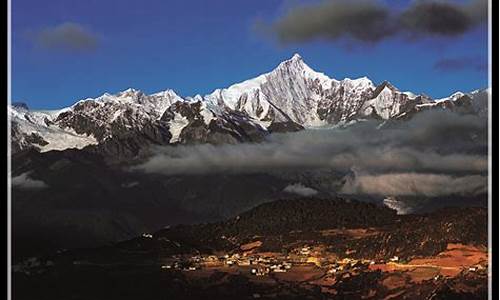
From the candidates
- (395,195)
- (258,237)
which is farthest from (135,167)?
(395,195)

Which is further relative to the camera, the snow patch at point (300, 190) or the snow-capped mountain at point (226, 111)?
the snow patch at point (300, 190)

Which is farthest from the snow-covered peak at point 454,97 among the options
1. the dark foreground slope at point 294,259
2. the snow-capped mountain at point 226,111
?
the dark foreground slope at point 294,259

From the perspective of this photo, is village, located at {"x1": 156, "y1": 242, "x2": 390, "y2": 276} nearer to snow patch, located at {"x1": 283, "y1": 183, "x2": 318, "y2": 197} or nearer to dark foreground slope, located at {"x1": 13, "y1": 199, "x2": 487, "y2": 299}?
dark foreground slope, located at {"x1": 13, "y1": 199, "x2": 487, "y2": 299}

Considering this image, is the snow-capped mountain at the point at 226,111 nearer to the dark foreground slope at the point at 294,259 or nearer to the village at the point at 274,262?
the dark foreground slope at the point at 294,259

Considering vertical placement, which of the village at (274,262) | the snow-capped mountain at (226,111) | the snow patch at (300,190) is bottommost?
the village at (274,262)

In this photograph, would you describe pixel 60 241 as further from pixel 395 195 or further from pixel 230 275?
pixel 395 195

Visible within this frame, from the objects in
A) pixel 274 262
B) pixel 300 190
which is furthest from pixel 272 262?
pixel 300 190

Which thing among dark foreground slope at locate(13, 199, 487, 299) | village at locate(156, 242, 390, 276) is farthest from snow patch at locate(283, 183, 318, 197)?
village at locate(156, 242, 390, 276)
